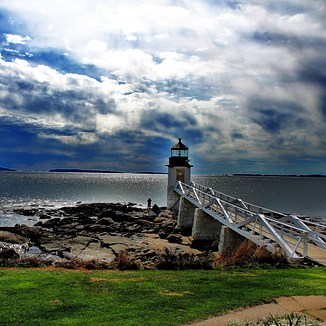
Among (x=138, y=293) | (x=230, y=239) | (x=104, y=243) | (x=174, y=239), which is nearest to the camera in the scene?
(x=138, y=293)

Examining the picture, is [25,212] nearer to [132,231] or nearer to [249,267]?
[132,231]

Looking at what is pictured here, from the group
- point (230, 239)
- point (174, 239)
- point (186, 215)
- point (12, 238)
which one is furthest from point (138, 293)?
point (186, 215)

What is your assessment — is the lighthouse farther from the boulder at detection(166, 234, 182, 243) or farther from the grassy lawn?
the grassy lawn

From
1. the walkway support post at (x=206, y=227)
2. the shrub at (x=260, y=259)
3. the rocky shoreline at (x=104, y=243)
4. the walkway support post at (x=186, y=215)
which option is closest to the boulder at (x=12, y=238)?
the rocky shoreline at (x=104, y=243)

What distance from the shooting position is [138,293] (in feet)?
25.8

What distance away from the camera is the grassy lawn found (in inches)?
255

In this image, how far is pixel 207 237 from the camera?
24.0m

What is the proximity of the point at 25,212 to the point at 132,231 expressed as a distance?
998 inches

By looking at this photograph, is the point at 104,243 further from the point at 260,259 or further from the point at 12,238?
the point at 260,259

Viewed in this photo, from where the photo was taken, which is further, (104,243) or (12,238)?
(12,238)

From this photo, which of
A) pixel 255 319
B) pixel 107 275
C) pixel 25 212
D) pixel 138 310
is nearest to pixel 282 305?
pixel 255 319

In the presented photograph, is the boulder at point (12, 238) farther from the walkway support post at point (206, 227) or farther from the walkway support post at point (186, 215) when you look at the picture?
the walkway support post at point (186, 215)

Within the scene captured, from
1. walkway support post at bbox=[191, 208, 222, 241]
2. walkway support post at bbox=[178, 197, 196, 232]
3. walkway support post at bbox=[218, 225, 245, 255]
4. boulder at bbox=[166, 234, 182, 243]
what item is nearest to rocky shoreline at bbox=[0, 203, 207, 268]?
boulder at bbox=[166, 234, 182, 243]

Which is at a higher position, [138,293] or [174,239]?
[138,293]
